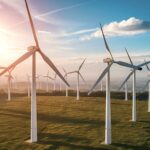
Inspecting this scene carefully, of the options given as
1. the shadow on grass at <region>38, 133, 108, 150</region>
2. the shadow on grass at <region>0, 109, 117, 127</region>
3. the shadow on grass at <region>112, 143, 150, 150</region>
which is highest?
the shadow on grass at <region>0, 109, 117, 127</region>

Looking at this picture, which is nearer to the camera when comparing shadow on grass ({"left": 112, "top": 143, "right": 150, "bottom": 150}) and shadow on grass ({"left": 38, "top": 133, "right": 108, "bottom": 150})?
shadow on grass ({"left": 38, "top": 133, "right": 108, "bottom": 150})

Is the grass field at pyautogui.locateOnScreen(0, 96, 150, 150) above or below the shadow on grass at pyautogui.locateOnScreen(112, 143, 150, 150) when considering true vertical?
above

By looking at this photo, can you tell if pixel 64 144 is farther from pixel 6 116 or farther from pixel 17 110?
pixel 17 110

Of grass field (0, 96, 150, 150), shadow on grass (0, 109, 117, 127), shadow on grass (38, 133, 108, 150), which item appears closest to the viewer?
shadow on grass (38, 133, 108, 150)

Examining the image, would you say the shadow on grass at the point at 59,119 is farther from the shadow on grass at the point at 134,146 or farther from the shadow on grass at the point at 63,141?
the shadow on grass at the point at 134,146


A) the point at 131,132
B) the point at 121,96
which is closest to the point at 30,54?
the point at 131,132

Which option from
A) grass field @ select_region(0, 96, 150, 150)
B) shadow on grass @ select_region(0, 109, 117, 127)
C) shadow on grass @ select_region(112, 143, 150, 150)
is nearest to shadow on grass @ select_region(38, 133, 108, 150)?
grass field @ select_region(0, 96, 150, 150)

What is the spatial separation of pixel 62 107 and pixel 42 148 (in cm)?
4865

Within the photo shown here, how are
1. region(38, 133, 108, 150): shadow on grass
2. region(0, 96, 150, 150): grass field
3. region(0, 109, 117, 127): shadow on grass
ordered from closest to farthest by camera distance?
region(38, 133, 108, 150): shadow on grass, region(0, 96, 150, 150): grass field, region(0, 109, 117, 127): shadow on grass

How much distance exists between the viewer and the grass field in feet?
165

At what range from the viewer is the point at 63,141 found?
5247cm

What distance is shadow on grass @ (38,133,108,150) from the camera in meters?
48.8

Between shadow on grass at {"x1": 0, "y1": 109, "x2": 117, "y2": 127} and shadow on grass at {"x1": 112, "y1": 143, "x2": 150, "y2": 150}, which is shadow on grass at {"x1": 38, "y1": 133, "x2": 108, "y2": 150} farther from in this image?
shadow on grass at {"x1": 0, "y1": 109, "x2": 117, "y2": 127}

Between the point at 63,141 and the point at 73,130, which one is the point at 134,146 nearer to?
the point at 63,141
